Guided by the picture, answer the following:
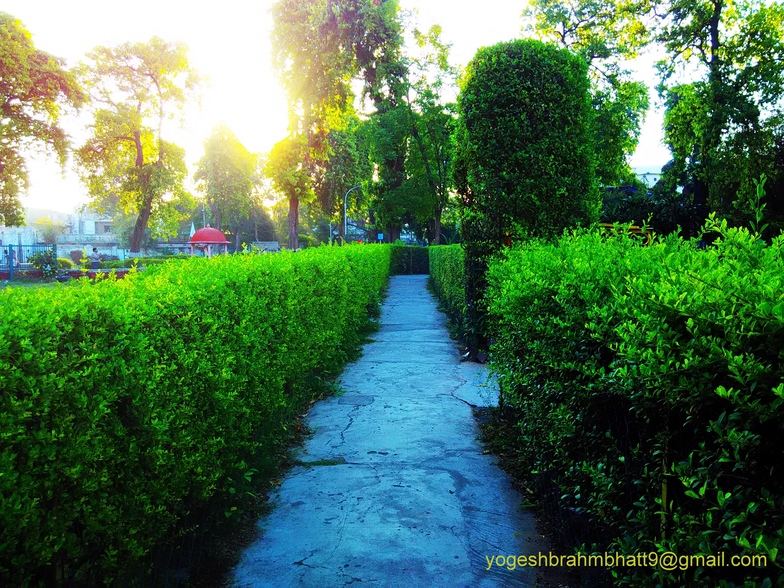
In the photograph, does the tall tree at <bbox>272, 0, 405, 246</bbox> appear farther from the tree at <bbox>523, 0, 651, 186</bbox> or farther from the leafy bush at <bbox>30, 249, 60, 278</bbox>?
the leafy bush at <bbox>30, 249, 60, 278</bbox>

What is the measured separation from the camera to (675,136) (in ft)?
97.9

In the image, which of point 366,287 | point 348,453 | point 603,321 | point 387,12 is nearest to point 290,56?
point 387,12

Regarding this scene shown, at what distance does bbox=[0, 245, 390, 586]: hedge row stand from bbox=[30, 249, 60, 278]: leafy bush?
106 ft

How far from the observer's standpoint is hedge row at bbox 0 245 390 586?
2.07 metres

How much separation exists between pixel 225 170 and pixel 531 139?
66.6m

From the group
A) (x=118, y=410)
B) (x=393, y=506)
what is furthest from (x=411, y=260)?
(x=118, y=410)

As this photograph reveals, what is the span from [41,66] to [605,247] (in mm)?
33303

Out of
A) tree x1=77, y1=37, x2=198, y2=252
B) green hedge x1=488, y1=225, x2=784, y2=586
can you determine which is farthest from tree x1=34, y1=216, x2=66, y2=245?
green hedge x1=488, y1=225, x2=784, y2=586

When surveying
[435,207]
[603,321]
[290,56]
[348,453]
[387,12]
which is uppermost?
[387,12]

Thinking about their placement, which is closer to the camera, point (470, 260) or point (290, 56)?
point (470, 260)

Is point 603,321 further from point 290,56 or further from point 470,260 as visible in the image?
point 290,56

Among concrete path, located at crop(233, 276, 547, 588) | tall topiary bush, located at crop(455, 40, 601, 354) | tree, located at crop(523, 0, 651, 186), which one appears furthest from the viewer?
tree, located at crop(523, 0, 651, 186)

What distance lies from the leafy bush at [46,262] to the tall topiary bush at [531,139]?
3137 centimetres

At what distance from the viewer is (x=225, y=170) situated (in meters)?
69.1
